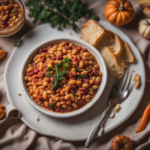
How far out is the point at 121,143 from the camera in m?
3.16

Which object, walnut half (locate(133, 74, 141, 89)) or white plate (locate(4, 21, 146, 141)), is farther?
walnut half (locate(133, 74, 141, 89))

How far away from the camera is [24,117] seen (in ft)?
10.8

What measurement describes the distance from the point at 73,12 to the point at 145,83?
210 centimetres

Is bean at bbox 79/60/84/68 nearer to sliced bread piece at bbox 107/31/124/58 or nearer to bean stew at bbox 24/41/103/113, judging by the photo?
bean stew at bbox 24/41/103/113

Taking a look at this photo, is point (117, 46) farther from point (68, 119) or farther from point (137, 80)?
point (68, 119)

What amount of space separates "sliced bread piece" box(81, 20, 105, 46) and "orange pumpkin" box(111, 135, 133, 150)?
73.9 inches

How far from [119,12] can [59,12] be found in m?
1.27

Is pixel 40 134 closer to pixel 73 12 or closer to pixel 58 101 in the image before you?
pixel 58 101

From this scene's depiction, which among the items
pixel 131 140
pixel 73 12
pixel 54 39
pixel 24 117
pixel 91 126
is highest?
pixel 73 12

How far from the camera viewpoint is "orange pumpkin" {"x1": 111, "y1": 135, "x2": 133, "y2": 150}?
10.2 feet

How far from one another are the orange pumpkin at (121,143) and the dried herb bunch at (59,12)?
92.4 inches

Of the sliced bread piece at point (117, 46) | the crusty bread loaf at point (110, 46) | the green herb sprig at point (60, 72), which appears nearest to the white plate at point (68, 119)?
the crusty bread loaf at point (110, 46)

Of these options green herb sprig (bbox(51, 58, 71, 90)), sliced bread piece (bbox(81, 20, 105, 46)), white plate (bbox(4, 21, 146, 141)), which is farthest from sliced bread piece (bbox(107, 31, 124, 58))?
green herb sprig (bbox(51, 58, 71, 90))

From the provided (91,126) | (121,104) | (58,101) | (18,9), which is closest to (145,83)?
(121,104)
